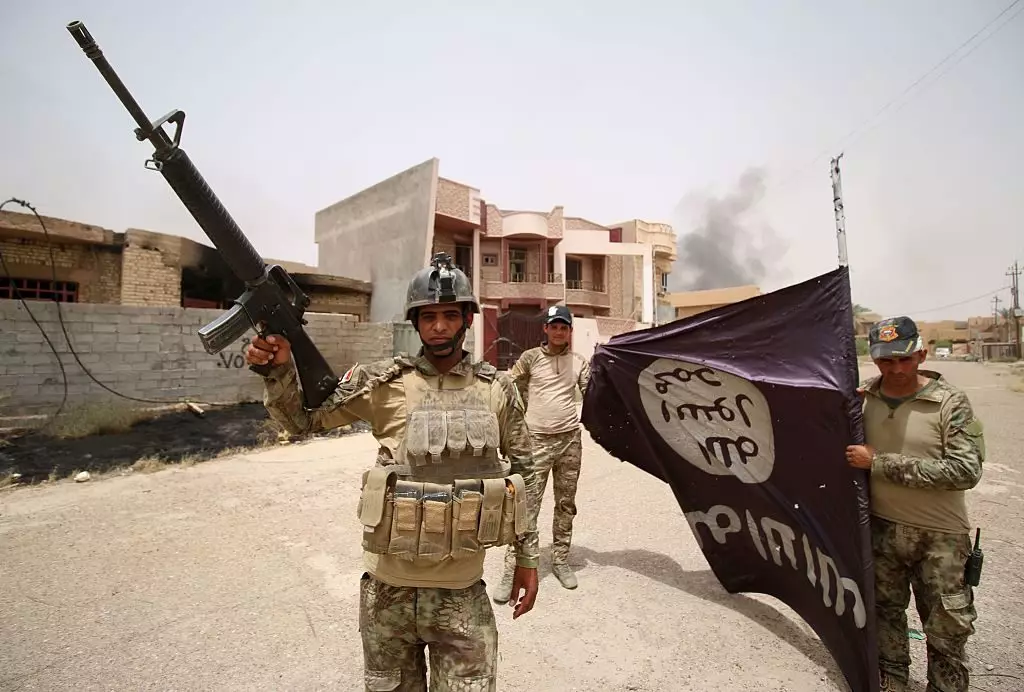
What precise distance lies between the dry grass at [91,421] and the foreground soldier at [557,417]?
25.6 ft

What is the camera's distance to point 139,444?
309 inches

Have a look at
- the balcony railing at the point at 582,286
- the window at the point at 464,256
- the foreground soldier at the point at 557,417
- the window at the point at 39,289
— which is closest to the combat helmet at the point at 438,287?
the foreground soldier at the point at 557,417

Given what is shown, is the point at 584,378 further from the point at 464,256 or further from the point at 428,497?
the point at 464,256

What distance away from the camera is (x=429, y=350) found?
78.7 inches

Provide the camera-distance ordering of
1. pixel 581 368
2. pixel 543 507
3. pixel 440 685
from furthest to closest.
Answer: pixel 543 507, pixel 581 368, pixel 440 685

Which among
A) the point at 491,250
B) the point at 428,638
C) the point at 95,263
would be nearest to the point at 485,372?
the point at 428,638

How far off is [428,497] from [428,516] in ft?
0.21

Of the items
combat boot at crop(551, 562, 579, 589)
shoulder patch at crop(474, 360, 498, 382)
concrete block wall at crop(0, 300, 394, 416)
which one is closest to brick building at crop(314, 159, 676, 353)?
concrete block wall at crop(0, 300, 394, 416)

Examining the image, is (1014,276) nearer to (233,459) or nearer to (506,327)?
(506,327)

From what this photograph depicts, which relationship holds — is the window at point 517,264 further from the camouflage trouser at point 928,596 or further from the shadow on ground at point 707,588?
the camouflage trouser at point 928,596

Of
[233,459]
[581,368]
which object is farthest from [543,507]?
[233,459]

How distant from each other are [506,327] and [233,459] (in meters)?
11.6

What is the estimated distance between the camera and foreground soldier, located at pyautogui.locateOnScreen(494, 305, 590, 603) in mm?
3986

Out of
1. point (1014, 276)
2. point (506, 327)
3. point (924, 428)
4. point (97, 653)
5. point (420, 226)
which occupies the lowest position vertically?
point (97, 653)
